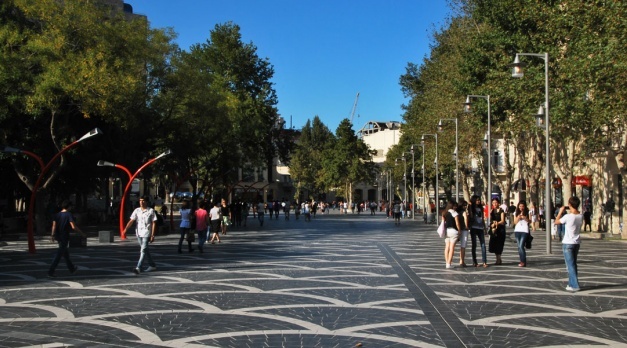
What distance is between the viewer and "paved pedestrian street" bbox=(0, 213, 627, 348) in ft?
28.1

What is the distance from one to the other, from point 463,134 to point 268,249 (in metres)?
22.5

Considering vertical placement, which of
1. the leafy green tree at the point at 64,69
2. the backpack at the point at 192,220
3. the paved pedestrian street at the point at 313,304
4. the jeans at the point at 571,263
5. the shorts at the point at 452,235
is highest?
the leafy green tree at the point at 64,69

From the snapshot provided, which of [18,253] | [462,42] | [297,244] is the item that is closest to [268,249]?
[297,244]

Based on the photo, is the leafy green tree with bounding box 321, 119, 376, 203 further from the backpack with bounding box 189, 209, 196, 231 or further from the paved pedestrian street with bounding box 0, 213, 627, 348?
the paved pedestrian street with bounding box 0, 213, 627, 348

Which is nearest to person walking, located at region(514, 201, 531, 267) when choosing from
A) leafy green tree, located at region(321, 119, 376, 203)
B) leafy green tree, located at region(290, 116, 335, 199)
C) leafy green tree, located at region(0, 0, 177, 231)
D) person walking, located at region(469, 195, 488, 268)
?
person walking, located at region(469, 195, 488, 268)

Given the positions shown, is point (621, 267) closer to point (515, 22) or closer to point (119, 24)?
point (515, 22)

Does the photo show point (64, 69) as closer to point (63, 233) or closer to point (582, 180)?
point (63, 233)

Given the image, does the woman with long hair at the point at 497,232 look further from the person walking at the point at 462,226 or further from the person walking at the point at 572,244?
the person walking at the point at 572,244

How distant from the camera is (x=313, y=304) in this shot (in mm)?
11203

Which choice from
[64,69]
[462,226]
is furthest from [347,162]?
[462,226]

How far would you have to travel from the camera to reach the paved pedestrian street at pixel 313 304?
337 inches

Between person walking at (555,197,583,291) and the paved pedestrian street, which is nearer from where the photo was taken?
the paved pedestrian street

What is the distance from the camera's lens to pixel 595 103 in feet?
84.8

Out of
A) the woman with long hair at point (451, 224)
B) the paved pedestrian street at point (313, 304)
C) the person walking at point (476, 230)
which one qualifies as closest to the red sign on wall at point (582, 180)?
the paved pedestrian street at point (313, 304)
